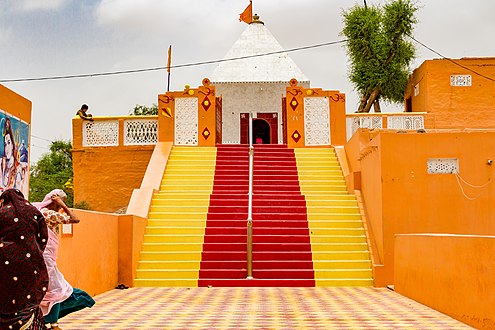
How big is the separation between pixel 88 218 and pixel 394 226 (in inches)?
201

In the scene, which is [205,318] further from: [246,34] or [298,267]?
[246,34]

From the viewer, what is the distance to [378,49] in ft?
83.3

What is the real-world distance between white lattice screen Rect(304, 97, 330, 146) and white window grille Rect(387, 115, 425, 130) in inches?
70.5

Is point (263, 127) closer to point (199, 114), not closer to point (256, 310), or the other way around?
point (199, 114)

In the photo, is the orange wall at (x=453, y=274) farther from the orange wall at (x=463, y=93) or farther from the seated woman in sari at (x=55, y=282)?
the orange wall at (x=463, y=93)

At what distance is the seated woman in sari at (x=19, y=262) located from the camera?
13.6 ft

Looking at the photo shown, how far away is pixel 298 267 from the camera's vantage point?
11688mm

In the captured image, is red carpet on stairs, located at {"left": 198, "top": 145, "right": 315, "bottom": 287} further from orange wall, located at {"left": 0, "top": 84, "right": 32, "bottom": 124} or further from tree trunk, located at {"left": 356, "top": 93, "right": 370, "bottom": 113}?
tree trunk, located at {"left": 356, "top": 93, "right": 370, "bottom": 113}

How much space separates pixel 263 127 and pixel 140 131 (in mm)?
6239

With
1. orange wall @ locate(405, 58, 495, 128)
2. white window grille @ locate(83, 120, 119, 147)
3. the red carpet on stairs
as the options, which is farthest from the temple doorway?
the red carpet on stairs

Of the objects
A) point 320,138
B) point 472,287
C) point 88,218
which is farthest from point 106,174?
point 472,287

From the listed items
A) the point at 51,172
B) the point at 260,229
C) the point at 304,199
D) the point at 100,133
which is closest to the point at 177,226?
the point at 260,229

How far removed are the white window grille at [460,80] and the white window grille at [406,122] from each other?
2.23m

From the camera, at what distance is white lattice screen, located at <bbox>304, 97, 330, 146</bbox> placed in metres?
18.0
